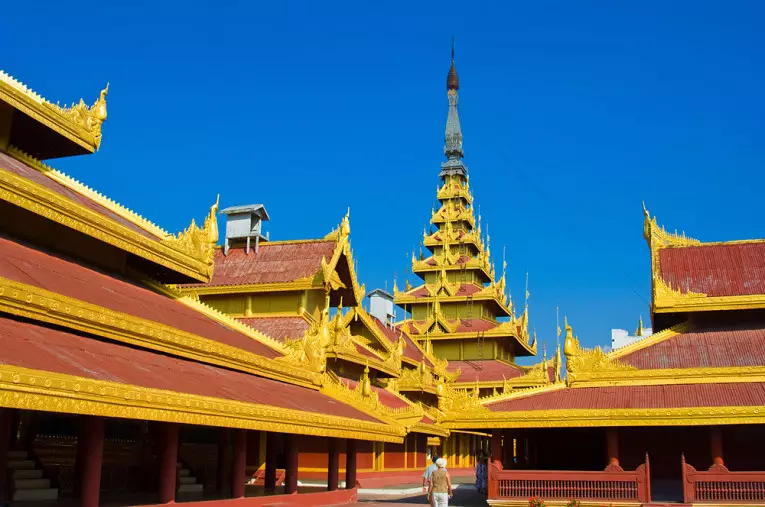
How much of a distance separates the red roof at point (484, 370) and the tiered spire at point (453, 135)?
18.5 metres

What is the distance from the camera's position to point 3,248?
507 inches

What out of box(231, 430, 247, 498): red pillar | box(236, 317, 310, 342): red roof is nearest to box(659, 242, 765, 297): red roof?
box(236, 317, 310, 342): red roof

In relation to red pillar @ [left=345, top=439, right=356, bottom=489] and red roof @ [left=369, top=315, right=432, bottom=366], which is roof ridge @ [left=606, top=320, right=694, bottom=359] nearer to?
red pillar @ [left=345, top=439, right=356, bottom=489]

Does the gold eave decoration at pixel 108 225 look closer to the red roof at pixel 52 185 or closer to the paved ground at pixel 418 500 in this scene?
the red roof at pixel 52 185

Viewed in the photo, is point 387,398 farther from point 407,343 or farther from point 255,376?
point 255,376

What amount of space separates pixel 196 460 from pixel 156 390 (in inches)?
354

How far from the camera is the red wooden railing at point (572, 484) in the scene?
1862 cm

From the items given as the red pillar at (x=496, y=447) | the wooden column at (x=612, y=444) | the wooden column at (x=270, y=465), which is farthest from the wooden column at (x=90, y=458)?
the wooden column at (x=612, y=444)

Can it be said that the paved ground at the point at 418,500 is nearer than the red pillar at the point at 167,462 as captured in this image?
No

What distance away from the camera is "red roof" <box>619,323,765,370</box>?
20.8m

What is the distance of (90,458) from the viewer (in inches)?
444

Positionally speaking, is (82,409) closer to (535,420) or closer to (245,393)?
(245,393)

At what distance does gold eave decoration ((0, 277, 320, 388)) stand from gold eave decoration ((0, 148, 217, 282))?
2.39 m

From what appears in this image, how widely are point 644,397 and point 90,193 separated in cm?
1385
